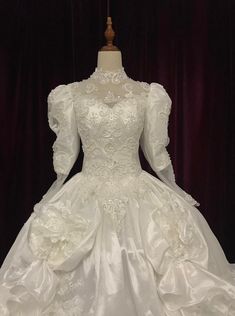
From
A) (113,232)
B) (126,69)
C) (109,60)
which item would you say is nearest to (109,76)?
(109,60)

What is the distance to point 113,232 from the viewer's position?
5.34 feet

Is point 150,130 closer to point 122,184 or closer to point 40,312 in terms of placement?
point 122,184

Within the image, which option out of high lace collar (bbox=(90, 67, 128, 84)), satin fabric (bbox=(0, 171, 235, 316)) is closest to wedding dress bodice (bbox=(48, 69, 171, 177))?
high lace collar (bbox=(90, 67, 128, 84))

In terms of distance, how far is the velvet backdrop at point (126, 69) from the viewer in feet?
7.99

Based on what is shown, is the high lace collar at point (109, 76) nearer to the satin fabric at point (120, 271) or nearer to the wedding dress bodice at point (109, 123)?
the wedding dress bodice at point (109, 123)

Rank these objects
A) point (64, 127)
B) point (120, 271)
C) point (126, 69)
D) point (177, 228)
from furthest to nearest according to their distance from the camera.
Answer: point (126, 69) < point (64, 127) < point (177, 228) < point (120, 271)

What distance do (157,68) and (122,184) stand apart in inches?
38.9

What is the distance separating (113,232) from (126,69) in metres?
1.15

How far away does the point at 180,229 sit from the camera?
168 cm

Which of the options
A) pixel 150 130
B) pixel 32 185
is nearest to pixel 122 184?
pixel 150 130

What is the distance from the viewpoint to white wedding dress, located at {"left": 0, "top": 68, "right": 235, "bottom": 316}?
1.54 meters

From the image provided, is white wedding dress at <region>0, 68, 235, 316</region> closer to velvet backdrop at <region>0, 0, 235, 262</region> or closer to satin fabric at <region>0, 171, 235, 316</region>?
satin fabric at <region>0, 171, 235, 316</region>

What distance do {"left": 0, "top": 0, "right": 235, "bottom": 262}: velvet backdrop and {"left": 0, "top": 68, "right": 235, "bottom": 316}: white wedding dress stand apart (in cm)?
70

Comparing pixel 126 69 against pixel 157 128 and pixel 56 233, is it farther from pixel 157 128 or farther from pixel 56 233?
pixel 56 233
